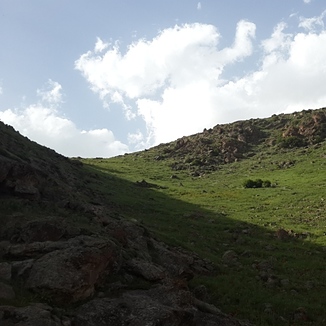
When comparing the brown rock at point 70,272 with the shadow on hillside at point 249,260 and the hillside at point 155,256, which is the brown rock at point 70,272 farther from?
the shadow on hillside at point 249,260

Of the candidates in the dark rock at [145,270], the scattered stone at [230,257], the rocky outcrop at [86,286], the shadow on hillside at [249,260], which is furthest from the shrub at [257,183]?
the dark rock at [145,270]

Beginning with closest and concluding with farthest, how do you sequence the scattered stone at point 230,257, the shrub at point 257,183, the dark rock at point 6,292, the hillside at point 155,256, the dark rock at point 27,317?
the dark rock at point 27,317 < the dark rock at point 6,292 < the hillside at point 155,256 < the scattered stone at point 230,257 < the shrub at point 257,183

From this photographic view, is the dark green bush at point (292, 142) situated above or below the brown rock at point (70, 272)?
above

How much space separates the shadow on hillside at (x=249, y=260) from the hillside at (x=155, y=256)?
8 centimetres

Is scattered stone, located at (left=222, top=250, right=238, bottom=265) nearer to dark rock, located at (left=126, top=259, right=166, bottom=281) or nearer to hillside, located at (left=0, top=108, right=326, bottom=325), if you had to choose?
hillside, located at (left=0, top=108, right=326, bottom=325)

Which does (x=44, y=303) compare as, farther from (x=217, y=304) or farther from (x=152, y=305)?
(x=217, y=304)

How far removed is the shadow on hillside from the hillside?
8 cm

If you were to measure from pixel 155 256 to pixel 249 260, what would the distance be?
25.9ft

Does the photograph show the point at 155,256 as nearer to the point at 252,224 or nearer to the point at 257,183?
the point at 252,224

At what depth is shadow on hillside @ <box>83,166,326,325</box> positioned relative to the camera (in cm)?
1814

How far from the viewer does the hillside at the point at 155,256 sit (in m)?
13.1

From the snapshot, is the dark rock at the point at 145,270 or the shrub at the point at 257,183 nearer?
the dark rock at the point at 145,270

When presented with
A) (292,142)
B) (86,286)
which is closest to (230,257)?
(86,286)

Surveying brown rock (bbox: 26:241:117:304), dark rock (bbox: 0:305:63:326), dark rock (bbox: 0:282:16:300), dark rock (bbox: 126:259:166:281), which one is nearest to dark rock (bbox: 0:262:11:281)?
brown rock (bbox: 26:241:117:304)
